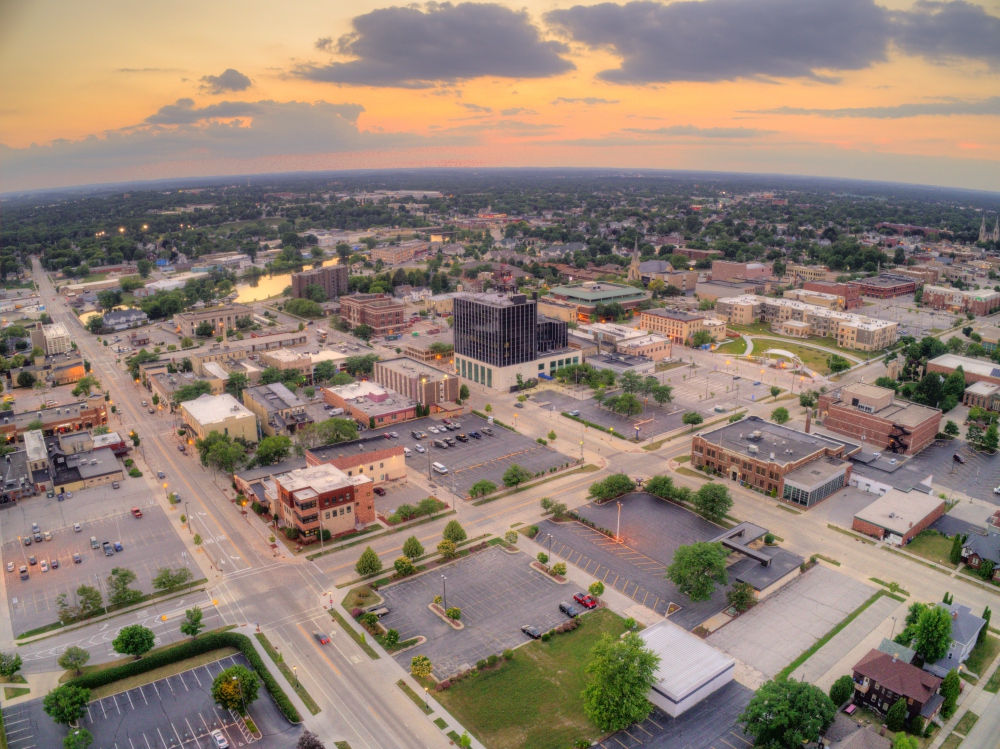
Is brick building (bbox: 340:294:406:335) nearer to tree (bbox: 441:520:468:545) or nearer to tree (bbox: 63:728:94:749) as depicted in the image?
tree (bbox: 441:520:468:545)

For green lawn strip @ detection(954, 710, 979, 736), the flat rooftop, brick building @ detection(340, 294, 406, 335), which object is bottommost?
green lawn strip @ detection(954, 710, 979, 736)

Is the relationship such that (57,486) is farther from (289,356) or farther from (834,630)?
(834,630)

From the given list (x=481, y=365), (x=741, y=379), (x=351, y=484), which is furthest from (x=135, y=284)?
(x=741, y=379)

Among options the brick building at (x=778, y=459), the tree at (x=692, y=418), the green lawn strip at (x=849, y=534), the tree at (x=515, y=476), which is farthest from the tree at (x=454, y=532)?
the tree at (x=692, y=418)

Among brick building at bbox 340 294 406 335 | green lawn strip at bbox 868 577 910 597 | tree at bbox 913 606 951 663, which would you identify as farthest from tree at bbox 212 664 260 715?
brick building at bbox 340 294 406 335

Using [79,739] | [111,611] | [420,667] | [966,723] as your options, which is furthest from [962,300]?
[79,739]

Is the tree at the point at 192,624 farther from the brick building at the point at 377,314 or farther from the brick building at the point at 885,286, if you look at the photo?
the brick building at the point at 885,286
